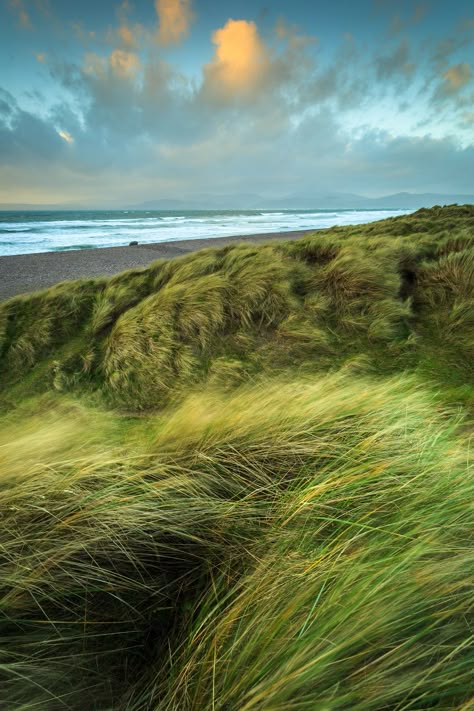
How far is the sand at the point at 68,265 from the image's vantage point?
348 inches

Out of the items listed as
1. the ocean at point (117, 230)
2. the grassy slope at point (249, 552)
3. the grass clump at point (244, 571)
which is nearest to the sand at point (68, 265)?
the ocean at point (117, 230)

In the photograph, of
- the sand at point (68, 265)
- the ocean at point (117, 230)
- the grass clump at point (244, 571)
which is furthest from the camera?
the ocean at point (117, 230)

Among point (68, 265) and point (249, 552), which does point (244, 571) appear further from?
point (68, 265)

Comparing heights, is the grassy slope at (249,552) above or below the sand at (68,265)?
below

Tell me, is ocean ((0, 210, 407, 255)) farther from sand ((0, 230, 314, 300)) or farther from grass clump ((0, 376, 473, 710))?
grass clump ((0, 376, 473, 710))

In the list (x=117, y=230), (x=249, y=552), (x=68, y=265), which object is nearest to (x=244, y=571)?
(x=249, y=552)

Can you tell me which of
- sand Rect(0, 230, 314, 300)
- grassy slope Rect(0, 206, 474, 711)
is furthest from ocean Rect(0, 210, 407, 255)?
grassy slope Rect(0, 206, 474, 711)

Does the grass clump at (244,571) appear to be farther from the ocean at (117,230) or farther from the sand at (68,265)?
the ocean at (117,230)

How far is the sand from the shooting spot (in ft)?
29.0

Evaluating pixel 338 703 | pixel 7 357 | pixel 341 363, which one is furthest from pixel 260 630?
pixel 7 357

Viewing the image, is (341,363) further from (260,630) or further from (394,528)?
(260,630)

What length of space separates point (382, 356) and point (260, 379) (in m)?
1.05

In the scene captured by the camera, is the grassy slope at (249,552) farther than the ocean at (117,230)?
No

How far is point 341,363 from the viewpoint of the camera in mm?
3041
